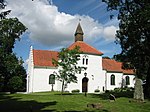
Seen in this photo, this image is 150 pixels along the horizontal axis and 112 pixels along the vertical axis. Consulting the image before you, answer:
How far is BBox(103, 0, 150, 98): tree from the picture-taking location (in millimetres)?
29141

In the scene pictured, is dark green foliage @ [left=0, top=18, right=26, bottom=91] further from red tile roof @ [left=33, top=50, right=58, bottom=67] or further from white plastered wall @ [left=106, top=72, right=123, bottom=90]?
white plastered wall @ [left=106, top=72, right=123, bottom=90]

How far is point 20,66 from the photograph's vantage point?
59812 mm

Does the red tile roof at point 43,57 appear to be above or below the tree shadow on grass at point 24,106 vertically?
above

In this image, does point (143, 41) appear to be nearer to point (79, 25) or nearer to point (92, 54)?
point (92, 54)

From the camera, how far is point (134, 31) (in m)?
30.9

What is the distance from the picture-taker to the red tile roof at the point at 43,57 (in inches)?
2252

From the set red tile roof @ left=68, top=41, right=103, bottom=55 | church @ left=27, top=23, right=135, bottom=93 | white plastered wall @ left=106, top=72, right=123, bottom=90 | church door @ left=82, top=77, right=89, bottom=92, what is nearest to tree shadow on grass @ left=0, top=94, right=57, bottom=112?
church @ left=27, top=23, right=135, bottom=93

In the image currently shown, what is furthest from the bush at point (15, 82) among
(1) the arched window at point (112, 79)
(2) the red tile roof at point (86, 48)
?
(1) the arched window at point (112, 79)

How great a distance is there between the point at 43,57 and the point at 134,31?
3206cm

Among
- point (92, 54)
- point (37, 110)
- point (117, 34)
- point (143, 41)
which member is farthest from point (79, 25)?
point (37, 110)

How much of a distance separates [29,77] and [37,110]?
39211 millimetres

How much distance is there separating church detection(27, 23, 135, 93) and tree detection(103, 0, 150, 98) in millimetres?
20049

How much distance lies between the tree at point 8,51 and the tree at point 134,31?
28460 mm

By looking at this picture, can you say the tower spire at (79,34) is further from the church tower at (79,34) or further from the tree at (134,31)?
the tree at (134,31)
